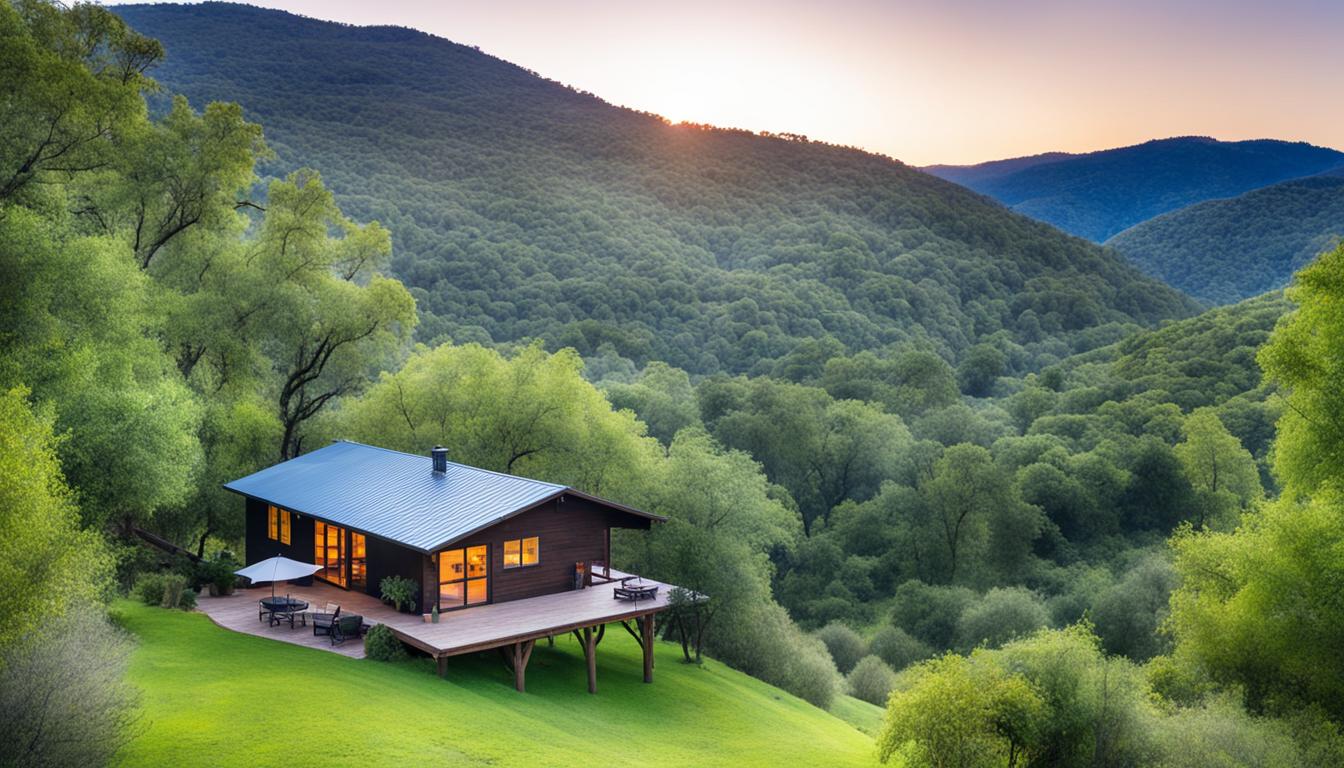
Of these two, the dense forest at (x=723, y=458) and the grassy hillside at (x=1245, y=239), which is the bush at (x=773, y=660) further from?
the grassy hillside at (x=1245, y=239)

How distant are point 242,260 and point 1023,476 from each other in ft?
143

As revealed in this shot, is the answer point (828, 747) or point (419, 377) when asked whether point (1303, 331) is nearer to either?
point (828, 747)

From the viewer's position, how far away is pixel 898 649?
153 ft

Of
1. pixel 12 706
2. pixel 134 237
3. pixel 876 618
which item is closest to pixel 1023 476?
pixel 876 618

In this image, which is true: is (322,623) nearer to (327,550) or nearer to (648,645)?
(327,550)

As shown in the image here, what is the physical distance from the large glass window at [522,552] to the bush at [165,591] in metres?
8.33

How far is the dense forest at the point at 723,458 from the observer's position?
61.7 ft

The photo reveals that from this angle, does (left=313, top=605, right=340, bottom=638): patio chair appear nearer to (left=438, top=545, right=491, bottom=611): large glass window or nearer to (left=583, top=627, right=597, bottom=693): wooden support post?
(left=438, top=545, right=491, bottom=611): large glass window

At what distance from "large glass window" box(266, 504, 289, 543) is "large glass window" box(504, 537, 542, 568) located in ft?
29.0

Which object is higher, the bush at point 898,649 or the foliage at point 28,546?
the foliage at point 28,546

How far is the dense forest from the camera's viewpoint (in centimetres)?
1881

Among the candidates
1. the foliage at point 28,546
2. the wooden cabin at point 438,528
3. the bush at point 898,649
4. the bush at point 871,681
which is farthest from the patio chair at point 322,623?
the bush at point 898,649

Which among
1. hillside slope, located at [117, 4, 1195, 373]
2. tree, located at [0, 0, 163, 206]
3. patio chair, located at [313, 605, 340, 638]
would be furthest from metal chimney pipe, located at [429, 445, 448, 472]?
hillside slope, located at [117, 4, 1195, 373]

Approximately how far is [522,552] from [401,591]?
3.37 meters
